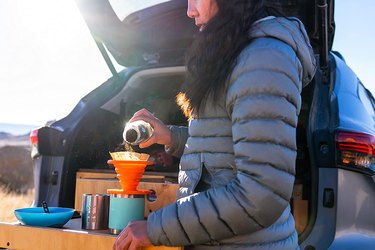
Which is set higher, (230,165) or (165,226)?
(230,165)

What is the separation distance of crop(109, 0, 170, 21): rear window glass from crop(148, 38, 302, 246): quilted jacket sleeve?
1912 mm

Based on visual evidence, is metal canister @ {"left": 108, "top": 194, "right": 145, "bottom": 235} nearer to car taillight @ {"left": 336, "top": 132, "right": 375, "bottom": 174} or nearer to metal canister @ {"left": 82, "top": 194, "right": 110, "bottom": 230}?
metal canister @ {"left": 82, "top": 194, "right": 110, "bottom": 230}

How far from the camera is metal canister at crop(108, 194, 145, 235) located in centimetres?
115

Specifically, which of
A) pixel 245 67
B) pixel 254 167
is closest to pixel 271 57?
pixel 245 67

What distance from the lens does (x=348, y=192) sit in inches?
66.6

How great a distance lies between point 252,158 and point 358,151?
0.94 meters

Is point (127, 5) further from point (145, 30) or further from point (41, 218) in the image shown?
point (41, 218)

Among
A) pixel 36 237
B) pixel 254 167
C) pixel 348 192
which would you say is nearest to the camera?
pixel 254 167

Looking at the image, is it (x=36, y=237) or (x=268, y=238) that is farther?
(x=36, y=237)

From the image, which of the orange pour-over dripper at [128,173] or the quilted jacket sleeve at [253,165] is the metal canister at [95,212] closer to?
the orange pour-over dripper at [128,173]

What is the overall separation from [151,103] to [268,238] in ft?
7.79

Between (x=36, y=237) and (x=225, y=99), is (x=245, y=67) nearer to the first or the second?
(x=225, y=99)

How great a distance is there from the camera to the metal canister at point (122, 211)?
45.4 inches

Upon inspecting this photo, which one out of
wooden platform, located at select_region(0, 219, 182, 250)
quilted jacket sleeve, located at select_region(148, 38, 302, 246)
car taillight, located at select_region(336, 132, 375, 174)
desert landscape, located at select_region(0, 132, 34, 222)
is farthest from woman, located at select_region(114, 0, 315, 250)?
desert landscape, located at select_region(0, 132, 34, 222)
